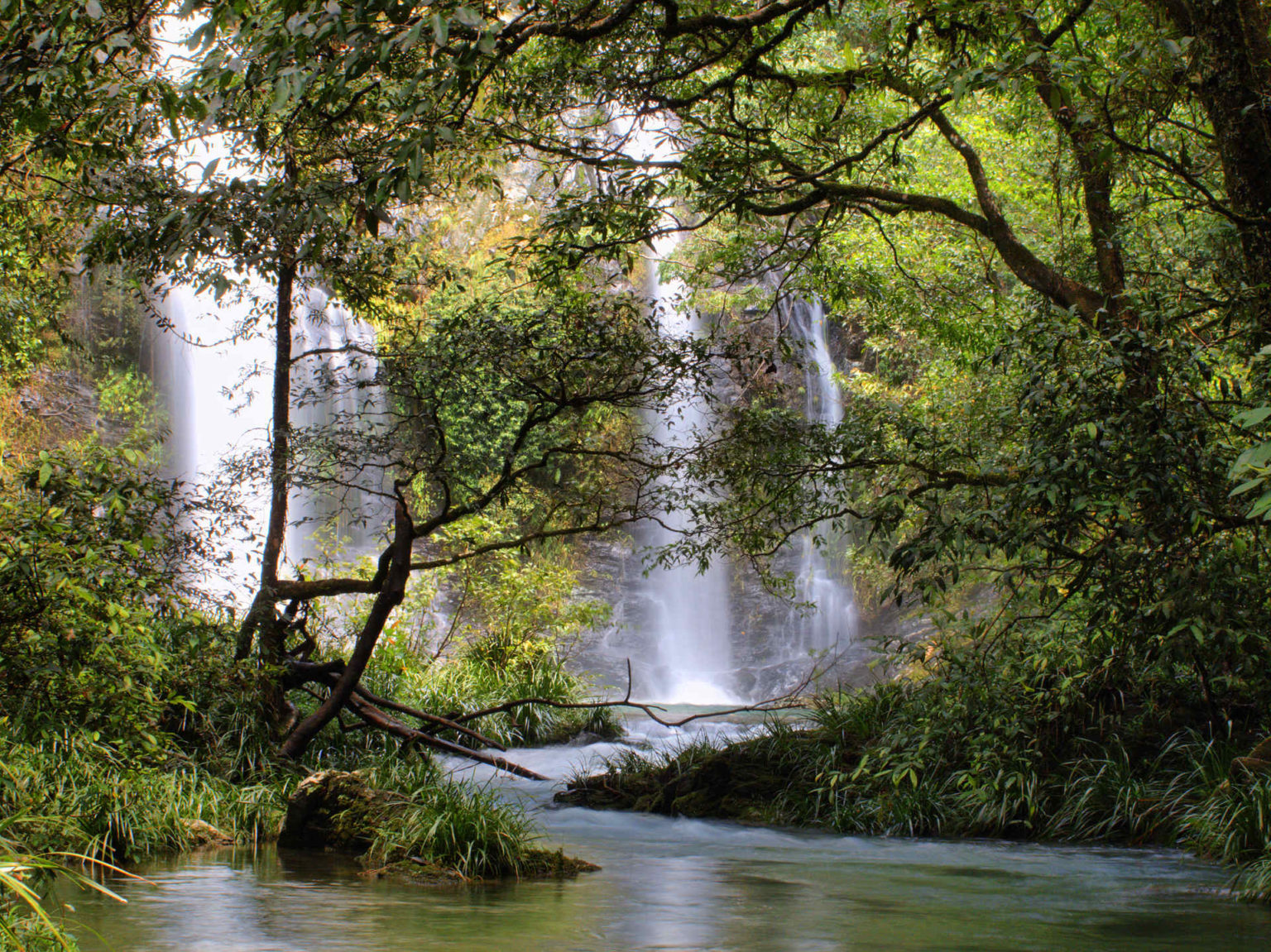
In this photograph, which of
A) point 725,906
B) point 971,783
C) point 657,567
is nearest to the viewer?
point 725,906

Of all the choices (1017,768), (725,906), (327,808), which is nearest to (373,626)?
(327,808)

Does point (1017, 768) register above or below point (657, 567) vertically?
below

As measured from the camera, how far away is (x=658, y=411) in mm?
8922

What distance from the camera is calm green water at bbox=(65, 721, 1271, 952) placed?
4949 mm

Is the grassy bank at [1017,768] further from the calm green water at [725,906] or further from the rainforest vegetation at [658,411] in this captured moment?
the calm green water at [725,906]

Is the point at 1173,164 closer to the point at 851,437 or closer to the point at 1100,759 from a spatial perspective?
the point at 851,437

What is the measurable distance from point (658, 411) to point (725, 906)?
4.21 metres

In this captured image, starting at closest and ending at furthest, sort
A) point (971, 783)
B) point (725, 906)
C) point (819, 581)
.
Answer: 1. point (725, 906)
2. point (971, 783)
3. point (819, 581)

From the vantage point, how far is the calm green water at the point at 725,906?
16.2 ft

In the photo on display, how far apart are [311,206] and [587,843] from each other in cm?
614

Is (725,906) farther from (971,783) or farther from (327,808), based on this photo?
(971,783)

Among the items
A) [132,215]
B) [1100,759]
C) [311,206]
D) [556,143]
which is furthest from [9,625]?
[1100,759]

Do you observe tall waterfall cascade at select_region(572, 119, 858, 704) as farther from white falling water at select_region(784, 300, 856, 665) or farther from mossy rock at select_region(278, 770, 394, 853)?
mossy rock at select_region(278, 770, 394, 853)

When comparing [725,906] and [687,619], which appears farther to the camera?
[687,619]
